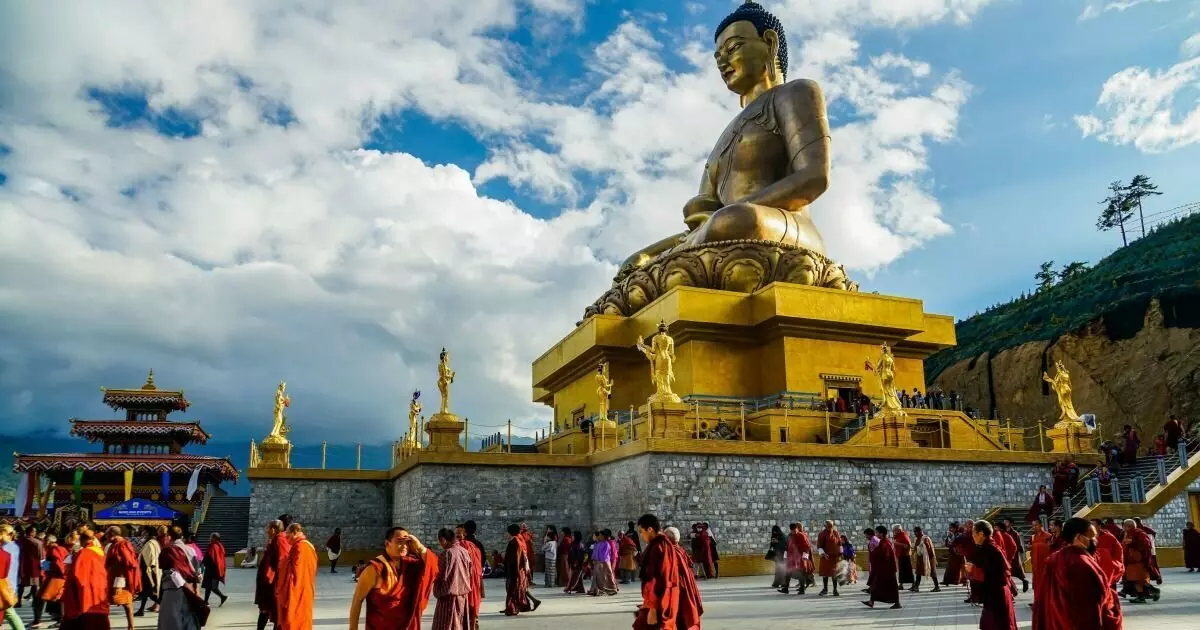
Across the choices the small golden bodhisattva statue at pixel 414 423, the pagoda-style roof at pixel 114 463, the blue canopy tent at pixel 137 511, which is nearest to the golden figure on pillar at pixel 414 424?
the small golden bodhisattva statue at pixel 414 423

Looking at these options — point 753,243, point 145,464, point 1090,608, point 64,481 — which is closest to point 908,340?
point 753,243

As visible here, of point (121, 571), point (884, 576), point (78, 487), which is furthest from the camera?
point (78, 487)

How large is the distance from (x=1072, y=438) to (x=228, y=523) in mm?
19634

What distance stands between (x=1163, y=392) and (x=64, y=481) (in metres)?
38.0

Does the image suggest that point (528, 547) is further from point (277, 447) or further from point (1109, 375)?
point (1109, 375)

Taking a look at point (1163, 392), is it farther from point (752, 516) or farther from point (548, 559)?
point (548, 559)

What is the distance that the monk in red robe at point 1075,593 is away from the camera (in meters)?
4.94

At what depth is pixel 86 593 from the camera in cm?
714

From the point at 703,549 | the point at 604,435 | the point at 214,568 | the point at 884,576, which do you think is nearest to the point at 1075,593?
the point at 884,576

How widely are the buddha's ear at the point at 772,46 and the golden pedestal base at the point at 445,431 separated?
1500 cm

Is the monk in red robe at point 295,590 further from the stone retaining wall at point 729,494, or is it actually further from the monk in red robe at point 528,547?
the stone retaining wall at point 729,494

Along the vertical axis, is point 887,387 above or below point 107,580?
above

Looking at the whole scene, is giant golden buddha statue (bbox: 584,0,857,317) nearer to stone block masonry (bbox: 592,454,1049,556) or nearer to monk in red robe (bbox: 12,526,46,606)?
stone block masonry (bbox: 592,454,1049,556)

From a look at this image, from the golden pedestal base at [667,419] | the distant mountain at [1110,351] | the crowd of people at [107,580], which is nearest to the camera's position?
the crowd of people at [107,580]
